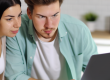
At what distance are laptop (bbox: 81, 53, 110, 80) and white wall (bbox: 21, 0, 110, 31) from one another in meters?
1.73

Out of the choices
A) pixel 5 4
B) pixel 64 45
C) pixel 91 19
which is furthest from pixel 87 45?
pixel 91 19

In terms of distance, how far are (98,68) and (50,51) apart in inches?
18.6

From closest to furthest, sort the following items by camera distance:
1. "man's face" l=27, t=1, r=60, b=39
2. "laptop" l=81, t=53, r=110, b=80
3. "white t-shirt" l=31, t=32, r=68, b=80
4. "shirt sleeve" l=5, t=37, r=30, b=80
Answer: "laptop" l=81, t=53, r=110, b=80
"man's face" l=27, t=1, r=60, b=39
"shirt sleeve" l=5, t=37, r=30, b=80
"white t-shirt" l=31, t=32, r=68, b=80

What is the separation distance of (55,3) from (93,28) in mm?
1528

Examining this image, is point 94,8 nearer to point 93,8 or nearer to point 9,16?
point 93,8

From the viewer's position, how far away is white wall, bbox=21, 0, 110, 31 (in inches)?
89.7

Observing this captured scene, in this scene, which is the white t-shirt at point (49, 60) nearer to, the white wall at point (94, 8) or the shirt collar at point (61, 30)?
the shirt collar at point (61, 30)

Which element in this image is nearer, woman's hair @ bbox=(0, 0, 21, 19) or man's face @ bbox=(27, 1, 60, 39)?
woman's hair @ bbox=(0, 0, 21, 19)

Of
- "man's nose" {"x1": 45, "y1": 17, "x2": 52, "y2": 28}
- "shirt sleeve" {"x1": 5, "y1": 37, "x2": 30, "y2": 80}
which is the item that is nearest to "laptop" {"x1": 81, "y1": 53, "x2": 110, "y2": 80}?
"man's nose" {"x1": 45, "y1": 17, "x2": 52, "y2": 28}

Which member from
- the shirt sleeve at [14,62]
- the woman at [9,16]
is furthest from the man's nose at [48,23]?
the shirt sleeve at [14,62]

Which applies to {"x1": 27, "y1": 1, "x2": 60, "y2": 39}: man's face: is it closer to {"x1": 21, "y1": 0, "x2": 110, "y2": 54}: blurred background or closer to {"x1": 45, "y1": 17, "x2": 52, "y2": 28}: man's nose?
{"x1": 45, "y1": 17, "x2": 52, "y2": 28}: man's nose

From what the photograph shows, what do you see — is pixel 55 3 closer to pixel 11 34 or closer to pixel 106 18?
pixel 11 34

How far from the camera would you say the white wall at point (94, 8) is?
2.28 m

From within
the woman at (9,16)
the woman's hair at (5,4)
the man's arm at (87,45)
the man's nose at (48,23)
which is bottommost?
the man's arm at (87,45)
